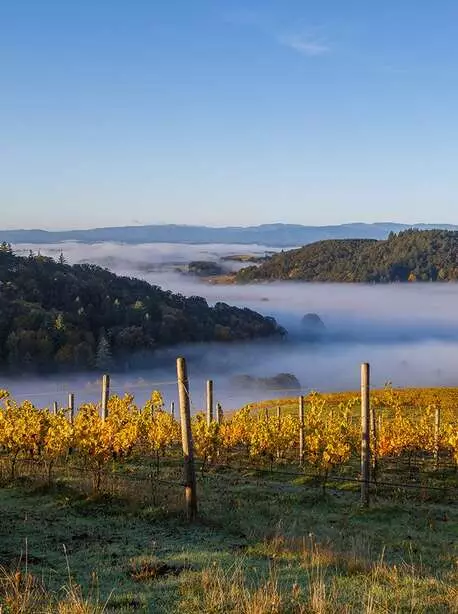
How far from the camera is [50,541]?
32.0 feet

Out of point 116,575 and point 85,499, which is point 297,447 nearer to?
point 85,499

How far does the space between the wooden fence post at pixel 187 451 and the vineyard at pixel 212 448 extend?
1.88 m

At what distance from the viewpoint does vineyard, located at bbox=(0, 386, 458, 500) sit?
55.9ft

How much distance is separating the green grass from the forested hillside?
9903 cm

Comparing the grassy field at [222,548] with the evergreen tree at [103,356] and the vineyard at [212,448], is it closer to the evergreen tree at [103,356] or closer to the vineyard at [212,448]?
the vineyard at [212,448]

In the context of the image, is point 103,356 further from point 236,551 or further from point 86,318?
point 236,551

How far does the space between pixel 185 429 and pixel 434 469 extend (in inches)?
573

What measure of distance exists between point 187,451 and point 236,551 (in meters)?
2.97

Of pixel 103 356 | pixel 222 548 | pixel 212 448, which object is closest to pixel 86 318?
pixel 103 356

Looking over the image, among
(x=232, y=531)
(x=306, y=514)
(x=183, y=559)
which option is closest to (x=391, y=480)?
(x=306, y=514)

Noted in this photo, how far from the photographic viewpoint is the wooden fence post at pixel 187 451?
1163 cm

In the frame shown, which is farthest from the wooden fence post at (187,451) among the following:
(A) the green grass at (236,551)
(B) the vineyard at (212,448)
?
(B) the vineyard at (212,448)

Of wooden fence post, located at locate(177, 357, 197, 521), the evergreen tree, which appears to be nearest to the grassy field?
wooden fence post, located at locate(177, 357, 197, 521)

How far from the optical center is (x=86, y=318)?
122812mm
